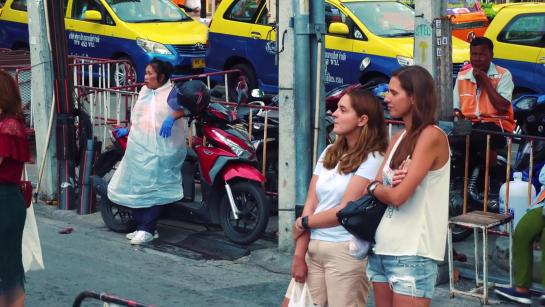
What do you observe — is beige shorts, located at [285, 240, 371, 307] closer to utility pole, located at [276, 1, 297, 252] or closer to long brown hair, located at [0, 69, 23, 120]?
long brown hair, located at [0, 69, 23, 120]

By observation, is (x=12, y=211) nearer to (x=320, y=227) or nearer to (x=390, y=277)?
(x=320, y=227)

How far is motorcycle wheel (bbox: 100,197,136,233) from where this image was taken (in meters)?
8.93

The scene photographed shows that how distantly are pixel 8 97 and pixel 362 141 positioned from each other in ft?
6.40

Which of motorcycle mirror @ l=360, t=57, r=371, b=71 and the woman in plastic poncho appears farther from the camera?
motorcycle mirror @ l=360, t=57, r=371, b=71

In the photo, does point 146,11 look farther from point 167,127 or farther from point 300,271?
point 300,271

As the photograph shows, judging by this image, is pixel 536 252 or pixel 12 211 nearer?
pixel 12 211

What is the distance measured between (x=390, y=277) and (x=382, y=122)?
848mm

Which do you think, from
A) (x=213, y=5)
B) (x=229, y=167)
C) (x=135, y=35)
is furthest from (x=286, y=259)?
(x=213, y=5)

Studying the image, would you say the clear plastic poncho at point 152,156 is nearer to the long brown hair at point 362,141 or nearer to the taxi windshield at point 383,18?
the long brown hair at point 362,141

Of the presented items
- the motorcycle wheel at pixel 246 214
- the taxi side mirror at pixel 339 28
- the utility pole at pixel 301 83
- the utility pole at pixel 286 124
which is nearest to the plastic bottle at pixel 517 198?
the utility pole at pixel 301 83

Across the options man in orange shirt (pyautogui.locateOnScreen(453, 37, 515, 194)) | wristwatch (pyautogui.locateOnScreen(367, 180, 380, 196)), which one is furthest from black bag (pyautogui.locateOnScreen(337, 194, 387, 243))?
man in orange shirt (pyautogui.locateOnScreen(453, 37, 515, 194))

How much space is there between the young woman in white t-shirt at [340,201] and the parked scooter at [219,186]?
10.1 feet

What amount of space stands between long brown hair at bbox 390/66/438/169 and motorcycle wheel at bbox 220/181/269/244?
3.51 metres

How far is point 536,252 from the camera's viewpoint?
6949 mm
